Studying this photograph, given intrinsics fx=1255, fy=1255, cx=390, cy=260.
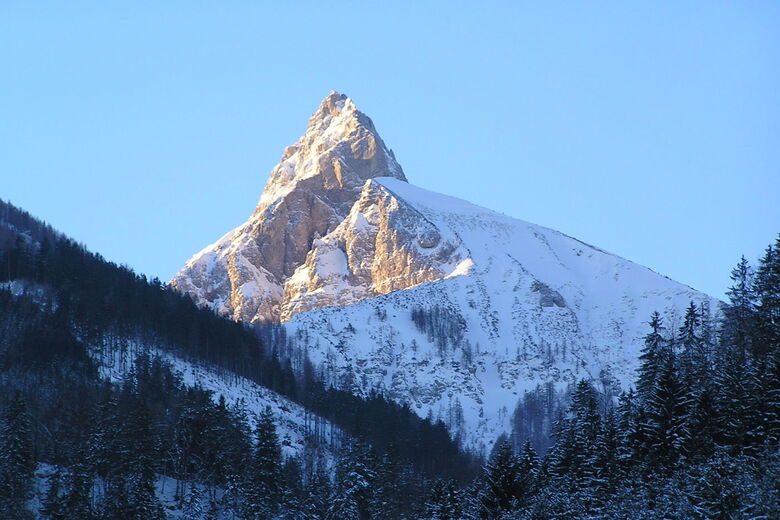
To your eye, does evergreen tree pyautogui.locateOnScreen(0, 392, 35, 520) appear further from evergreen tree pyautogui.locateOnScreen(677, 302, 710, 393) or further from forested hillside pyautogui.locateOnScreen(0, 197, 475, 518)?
evergreen tree pyautogui.locateOnScreen(677, 302, 710, 393)

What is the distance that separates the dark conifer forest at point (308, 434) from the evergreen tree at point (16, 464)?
0.58 ft

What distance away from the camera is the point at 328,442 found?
14375 cm

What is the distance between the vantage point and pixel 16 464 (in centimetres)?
9688

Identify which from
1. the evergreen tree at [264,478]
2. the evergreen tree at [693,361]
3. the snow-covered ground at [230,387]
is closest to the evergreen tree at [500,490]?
the evergreen tree at [693,361]

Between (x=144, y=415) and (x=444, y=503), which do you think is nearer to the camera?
(x=444, y=503)

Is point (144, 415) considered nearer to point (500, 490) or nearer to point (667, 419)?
point (500, 490)

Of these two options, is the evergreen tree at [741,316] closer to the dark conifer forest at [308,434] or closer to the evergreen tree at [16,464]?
the dark conifer forest at [308,434]

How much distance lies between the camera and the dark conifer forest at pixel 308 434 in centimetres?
7581

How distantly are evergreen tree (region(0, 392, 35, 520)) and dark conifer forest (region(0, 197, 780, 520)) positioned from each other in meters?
0.18

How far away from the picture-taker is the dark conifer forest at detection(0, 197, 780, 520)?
7581 cm

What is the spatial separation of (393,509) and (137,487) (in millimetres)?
21859

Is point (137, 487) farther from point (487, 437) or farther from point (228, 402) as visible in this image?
point (487, 437)

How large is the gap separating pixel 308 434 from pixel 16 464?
50.6 metres

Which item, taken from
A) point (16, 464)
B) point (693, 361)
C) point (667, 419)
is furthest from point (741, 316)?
point (16, 464)
